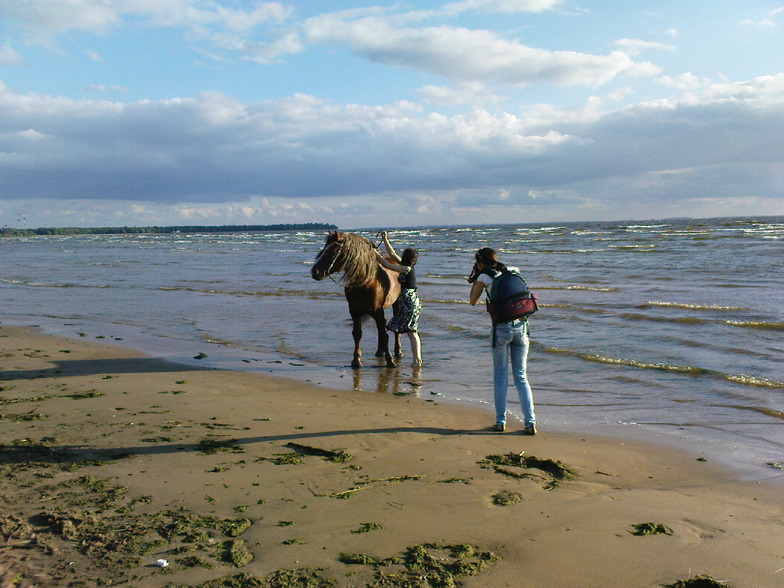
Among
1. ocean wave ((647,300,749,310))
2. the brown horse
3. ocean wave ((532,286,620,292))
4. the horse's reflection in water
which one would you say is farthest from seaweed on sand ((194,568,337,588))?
ocean wave ((532,286,620,292))

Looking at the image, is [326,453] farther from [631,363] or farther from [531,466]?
[631,363]

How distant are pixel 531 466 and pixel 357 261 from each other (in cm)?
439

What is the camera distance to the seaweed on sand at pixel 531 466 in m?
4.59

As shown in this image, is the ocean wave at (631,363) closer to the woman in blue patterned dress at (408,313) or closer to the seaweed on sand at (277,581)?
the woman in blue patterned dress at (408,313)

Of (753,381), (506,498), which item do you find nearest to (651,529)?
(506,498)

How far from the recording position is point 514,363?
593 cm

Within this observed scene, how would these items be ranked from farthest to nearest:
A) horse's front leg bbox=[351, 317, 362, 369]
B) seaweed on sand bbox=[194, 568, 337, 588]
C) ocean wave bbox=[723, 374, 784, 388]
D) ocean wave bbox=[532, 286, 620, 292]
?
1. ocean wave bbox=[532, 286, 620, 292]
2. horse's front leg bbox=[351, 317, 362, 369]
3. ocean wave bbox=[723, 374, 784, 388]
4. seaweed on sand bbox=[194, 568, 337, 588]

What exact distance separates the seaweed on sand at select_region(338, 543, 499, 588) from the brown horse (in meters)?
5.08

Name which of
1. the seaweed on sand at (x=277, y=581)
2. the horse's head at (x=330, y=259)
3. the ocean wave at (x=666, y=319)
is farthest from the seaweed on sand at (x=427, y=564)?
the ocean wave at (x=666, y=319)

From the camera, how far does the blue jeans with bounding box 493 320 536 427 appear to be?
5818mm

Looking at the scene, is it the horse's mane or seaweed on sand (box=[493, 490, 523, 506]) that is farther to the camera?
the horse's mane

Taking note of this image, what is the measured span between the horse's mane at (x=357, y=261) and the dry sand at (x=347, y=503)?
8.32 ft

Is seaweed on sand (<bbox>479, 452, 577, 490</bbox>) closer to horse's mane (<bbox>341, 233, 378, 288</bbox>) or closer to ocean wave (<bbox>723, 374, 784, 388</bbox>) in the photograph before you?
horse's mane (<bbox>341, 233, 378, 288</bbox>)

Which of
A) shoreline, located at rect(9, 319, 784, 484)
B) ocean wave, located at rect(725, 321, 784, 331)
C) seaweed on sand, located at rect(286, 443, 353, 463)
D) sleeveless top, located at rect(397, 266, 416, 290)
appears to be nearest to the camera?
seaweed on sand, located at rect(286, 443, 353, 463)
